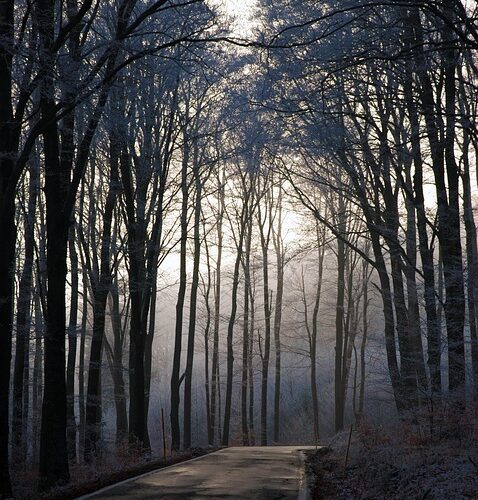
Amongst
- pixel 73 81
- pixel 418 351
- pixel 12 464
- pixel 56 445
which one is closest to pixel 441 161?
pixel 418 351

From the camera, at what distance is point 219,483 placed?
A: 435 inches

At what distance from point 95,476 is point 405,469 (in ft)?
21.9

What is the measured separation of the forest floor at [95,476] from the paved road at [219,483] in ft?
1.46

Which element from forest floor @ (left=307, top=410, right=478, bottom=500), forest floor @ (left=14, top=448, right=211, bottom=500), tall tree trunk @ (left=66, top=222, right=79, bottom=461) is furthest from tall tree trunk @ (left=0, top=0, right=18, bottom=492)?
tall tree trunk @ (left=66, top=222, right=79, bottom=461)

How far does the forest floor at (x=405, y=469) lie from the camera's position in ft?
27.3

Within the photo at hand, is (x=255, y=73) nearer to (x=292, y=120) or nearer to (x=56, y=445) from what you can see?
(x=292, y=120)

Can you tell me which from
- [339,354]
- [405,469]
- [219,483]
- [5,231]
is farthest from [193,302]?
[405,469]

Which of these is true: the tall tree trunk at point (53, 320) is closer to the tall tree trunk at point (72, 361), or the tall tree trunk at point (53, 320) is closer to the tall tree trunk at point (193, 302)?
the tall tree trunk at point (72, 361)

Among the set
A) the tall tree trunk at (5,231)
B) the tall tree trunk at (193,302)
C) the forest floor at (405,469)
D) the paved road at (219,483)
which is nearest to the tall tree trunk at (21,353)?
the tall tree trunk at (193,302)

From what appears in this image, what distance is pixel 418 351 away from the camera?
701 inches

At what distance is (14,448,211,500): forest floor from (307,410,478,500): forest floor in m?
3.45

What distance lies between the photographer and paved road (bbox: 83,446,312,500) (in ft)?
31.4

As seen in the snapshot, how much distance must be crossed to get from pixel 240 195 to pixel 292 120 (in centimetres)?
1943

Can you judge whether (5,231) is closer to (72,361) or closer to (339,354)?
(72,361)
